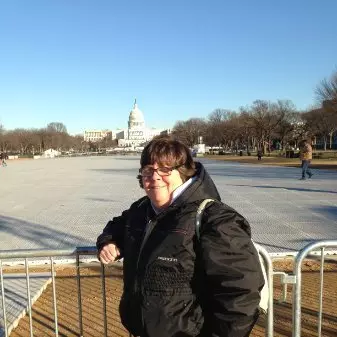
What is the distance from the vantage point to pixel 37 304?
465cm

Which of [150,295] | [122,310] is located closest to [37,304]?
[122,310]

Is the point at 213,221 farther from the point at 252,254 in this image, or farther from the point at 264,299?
the point at 264,299

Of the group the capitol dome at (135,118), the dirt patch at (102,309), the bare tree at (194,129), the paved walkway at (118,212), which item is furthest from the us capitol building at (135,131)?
the dirt patch at (102,309)

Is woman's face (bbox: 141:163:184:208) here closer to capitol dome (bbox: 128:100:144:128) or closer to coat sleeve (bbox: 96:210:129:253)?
coat sleeve (bbox: 96:210:129:253)

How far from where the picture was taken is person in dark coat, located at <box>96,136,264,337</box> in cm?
179

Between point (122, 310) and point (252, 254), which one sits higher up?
point (252, 254)

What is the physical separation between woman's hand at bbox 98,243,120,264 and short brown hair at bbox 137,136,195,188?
1.83 ft

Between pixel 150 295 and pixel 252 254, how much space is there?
1.80 feet

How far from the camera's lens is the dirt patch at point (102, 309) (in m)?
3.94

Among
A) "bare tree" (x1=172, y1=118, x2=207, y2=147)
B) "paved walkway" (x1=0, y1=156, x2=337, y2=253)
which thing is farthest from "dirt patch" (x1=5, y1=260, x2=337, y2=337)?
"bare tree" (x1=172, y1=118, x2=207, y2=147)

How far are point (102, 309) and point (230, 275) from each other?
3.13m

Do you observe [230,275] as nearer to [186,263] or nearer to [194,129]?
[186,263]

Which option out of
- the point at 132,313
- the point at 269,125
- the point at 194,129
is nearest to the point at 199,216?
the point at 132,313

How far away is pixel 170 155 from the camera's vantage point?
2.10 metres
